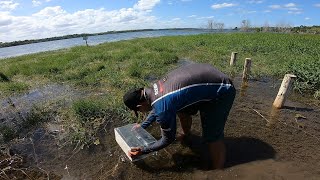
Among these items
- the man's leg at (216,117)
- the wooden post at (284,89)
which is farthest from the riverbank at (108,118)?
the man's leg at (216,117)

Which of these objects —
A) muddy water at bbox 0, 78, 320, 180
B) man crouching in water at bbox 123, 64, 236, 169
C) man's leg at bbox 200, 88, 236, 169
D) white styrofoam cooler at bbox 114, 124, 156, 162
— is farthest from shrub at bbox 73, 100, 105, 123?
man's leg at bbox 200, 88, 236, 169

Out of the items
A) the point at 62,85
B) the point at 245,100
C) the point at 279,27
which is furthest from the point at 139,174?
the point at 279,27

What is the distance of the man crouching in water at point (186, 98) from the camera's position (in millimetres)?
3086

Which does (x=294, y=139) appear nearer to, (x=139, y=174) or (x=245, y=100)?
(x=245, y=100)

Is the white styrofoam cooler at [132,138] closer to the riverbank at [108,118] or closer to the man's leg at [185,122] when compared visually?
the riverbank at [108,118]

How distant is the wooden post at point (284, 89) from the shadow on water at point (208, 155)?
1.94 meters

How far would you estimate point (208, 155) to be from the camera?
4320 millimetres

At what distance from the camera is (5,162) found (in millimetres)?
4266

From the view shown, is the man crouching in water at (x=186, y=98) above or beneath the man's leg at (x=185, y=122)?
above

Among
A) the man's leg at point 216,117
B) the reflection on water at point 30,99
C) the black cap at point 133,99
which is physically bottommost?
the reflection on water at point 30,99

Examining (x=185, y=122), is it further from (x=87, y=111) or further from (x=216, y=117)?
(x=87, y=111)

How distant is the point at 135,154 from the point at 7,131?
2990 millimetres

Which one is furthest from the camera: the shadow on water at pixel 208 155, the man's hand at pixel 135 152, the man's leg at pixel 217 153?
the shadow on water at pixel 208 155

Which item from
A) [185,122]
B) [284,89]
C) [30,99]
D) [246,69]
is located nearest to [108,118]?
[185,122]
